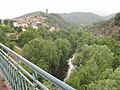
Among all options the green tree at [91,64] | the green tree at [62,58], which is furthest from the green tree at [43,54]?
the green tree at [91,64]

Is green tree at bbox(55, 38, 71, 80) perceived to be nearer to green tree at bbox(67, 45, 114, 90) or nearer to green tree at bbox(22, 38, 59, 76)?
green tree at bbox(22, 38, 59, 76)

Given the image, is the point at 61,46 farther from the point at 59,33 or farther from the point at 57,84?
the point at 57,84

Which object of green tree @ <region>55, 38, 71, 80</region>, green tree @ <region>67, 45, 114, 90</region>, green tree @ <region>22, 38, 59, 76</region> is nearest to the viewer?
green tree @ <region>67, 45, 114, 90</region>

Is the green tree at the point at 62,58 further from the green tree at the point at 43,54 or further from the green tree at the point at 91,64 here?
the green tree at the point at 91,64

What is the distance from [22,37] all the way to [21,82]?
50.2 meters

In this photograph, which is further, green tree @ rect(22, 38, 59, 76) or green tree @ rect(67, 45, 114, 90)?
green tree @ rect(22, 38, 59, 76)

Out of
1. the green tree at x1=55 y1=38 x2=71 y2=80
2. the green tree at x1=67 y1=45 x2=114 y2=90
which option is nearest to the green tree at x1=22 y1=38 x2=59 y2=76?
the green tree at x1=55 y1=38 x2=71 y2=80

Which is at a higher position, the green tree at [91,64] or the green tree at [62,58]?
the green tree at [91,64]

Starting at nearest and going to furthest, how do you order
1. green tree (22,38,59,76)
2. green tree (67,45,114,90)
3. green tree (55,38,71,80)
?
green tree (67,45,114,90) < green tree (22,38,59,76) < green tree (55,38,71,80)

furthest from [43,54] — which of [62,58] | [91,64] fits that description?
[91,64]

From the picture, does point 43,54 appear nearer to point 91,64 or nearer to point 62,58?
point 62,58


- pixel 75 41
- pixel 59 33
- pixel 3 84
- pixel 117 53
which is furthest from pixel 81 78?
pixel 59 33

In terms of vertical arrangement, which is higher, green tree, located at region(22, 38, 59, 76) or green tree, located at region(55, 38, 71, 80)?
green tree, located at region(22, 38, 59, 76)

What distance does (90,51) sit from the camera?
32.8m
